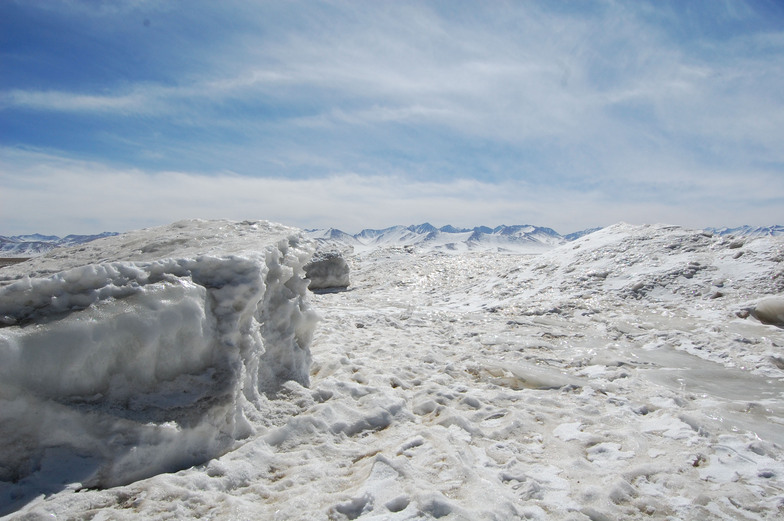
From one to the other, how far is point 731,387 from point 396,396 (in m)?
4.51

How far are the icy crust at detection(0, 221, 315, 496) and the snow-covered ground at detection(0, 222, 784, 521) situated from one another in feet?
0.19

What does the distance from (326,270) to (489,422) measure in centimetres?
1126

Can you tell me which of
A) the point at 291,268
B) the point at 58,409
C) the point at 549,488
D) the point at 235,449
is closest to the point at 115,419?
the point at 58,409

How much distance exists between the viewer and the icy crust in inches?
107

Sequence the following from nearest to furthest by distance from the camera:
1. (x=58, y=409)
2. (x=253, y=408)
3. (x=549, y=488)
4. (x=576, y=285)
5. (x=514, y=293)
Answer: (x=58, y=409), (x=549, y=488), (x=253, y=408), (x=576, y=285), (x=514, y=293)

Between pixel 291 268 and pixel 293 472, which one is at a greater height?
pixel 291 268

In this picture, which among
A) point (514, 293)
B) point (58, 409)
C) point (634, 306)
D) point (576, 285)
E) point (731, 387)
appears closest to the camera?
point (58, 409)

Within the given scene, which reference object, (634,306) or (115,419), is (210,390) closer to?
(115,419)

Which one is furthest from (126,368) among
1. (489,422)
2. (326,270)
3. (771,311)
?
(326,270)

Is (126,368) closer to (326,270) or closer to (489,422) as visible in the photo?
(489,422)

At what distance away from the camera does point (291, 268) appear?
5.02 meters

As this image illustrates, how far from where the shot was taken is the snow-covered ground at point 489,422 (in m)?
2.86

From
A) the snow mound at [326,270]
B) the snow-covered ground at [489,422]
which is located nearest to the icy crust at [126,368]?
the snow-covered ground at [489,422]

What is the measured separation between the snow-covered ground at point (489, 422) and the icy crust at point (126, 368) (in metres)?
0.06
